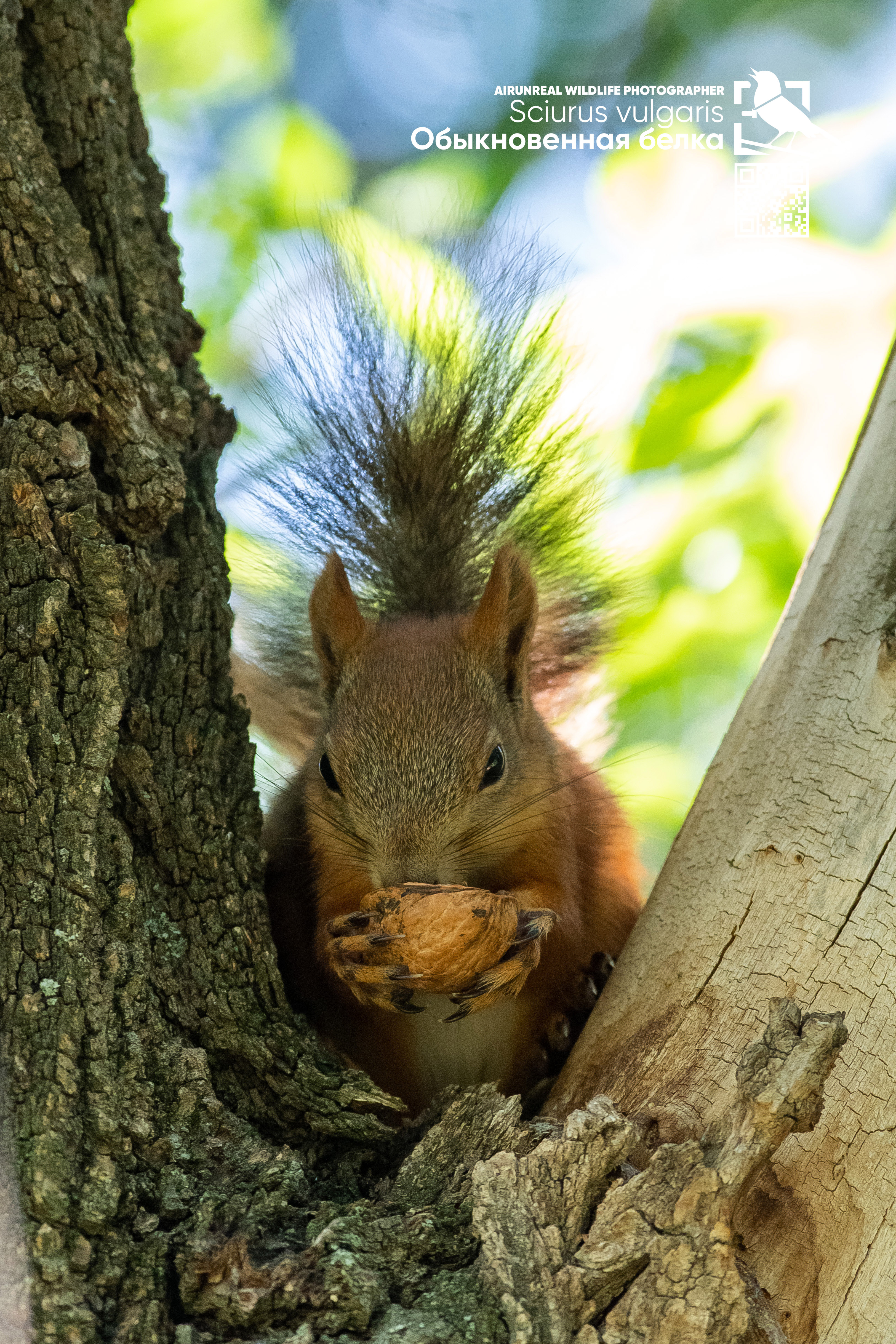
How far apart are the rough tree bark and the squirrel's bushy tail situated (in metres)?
0.37

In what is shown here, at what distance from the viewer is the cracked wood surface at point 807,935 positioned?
4.83ft

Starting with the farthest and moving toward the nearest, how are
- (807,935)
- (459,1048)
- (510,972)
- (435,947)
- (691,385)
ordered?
(691,385), (459,1048), (510,972), (435,947), (807,935)

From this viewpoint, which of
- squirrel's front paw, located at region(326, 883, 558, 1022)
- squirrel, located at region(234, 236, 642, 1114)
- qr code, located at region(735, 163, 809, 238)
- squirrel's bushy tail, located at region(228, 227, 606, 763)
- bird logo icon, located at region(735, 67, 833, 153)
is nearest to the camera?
squirrel's front paw, located at region(326, 883, 558, 1022)

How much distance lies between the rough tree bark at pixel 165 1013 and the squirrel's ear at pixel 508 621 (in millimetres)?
648

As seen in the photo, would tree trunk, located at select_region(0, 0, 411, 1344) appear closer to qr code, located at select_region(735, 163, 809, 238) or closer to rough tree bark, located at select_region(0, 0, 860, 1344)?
rough tree bark, located at select_region(0, 0, 860, 1344)

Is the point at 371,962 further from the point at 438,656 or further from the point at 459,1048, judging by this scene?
the point at 438,656

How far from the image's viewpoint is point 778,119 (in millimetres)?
3143

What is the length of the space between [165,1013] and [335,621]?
1.06 metres

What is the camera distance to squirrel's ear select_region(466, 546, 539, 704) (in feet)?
7.91

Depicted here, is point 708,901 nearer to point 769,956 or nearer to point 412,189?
point 769,956

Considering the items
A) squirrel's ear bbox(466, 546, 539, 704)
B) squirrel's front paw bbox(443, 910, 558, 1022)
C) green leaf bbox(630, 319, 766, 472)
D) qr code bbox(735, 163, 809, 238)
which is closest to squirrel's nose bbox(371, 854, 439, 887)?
squirrel's front paw bbox(443, 910, 558, 1022)

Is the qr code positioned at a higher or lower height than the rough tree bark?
higher

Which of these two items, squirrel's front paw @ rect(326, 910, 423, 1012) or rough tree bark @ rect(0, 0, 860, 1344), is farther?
squirrel's front paw @ rect(326, 910, 423, 1012)

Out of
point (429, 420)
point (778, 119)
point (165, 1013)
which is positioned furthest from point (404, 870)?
point (778, 119)
